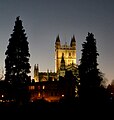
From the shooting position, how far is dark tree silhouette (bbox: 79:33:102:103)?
68.2 metres

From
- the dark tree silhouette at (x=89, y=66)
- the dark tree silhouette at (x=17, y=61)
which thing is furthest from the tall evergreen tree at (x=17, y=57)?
the dark tree silhouette at (x=89, y=66)

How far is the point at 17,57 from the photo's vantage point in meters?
63.8

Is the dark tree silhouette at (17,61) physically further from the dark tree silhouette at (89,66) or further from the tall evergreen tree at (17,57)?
the dark tree silhouette at (89,66)

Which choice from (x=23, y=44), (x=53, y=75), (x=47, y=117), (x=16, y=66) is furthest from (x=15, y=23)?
(x=53, y=75)

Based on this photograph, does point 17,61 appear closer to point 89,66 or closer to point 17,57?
point 17,57

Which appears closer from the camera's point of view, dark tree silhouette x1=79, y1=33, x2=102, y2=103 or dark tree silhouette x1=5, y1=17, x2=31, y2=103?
dark tree silhouette x1=5, y1=17, x2=31, y2=103

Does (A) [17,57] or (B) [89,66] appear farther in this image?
(B) [89,66]

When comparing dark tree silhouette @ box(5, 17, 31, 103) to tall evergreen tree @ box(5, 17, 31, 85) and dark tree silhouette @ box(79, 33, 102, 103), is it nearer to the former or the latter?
tall evergreen tree @ box(5, 17, 31, 85)

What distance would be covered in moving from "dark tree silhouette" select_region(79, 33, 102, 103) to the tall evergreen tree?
39.1 ft

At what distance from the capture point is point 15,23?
211ft

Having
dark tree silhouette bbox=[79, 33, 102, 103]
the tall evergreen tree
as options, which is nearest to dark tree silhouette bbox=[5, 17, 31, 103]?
the tall evergreen tree

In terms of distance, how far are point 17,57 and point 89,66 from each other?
15.8 m

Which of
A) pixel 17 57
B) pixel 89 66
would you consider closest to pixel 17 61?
pixel 17 57

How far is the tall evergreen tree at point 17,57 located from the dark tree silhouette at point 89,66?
469 inches
